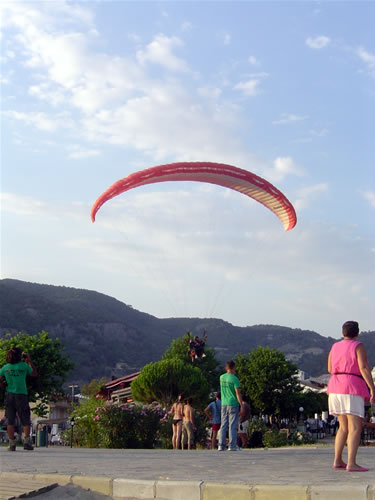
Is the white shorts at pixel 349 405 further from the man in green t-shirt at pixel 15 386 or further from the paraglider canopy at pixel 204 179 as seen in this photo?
the paraglider canopy at pixel 204 179

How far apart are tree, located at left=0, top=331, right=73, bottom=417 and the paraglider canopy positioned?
16.8m

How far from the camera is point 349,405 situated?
23.8ft

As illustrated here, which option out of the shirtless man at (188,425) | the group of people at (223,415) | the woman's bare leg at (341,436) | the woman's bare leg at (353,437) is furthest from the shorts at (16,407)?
the woman's bare leg at (353,437)

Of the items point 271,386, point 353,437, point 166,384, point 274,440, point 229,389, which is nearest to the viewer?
point 353,437

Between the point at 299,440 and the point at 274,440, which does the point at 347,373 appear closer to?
the point at 274,440

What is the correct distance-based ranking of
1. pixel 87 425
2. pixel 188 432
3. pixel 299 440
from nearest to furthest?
pixel 188 432, pixel 87 425, pixel 299 440

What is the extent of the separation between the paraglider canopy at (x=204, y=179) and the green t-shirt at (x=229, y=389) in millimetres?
7980

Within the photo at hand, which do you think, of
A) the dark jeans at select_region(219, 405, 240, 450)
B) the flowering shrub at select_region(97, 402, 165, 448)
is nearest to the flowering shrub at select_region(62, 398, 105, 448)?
the flowering shrub at select_region(97, 402, 165, 448)

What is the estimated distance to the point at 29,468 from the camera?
7.80 meters

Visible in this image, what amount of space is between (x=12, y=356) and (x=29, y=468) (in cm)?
386

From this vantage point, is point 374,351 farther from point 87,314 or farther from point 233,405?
point 233,405

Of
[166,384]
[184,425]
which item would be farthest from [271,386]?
[184,425]

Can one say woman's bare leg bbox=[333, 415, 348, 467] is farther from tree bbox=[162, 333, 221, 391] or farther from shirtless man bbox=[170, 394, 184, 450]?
tree bbox=[162, 333, 221, 391]

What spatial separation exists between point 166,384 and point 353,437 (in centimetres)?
4268
